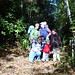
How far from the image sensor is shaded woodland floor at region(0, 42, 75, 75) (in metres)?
7.03

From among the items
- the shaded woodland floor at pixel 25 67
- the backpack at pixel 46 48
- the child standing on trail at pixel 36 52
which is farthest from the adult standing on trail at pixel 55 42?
the child standing on trail at pixel 36 52

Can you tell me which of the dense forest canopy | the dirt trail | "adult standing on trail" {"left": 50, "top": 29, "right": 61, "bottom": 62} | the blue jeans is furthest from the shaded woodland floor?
the dense forest canopy

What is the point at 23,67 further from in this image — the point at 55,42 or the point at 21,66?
the point at 55,42

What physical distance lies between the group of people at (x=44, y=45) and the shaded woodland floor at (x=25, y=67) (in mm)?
335

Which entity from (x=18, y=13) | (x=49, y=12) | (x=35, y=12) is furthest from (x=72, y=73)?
(x=49, y=12)

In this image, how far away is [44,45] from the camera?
343 inches

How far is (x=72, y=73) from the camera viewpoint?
270 inches

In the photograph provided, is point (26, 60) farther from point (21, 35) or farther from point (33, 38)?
point (21, 35)

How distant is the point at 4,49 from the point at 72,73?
483 cm

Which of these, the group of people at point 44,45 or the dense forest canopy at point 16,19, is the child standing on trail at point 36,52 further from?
the dense forest canopy at point 16,19

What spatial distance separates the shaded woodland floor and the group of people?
0.33 m

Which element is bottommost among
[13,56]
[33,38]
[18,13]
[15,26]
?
[13,56]

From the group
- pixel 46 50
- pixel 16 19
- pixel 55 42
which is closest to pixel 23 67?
pixel 46 50

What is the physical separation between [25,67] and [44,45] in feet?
5.23
